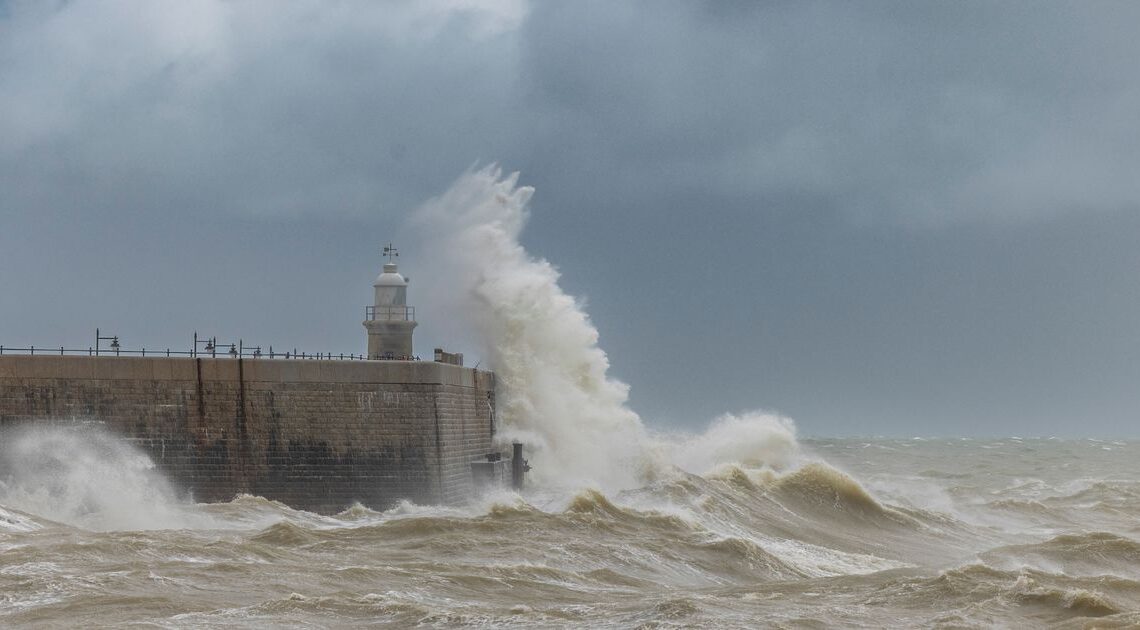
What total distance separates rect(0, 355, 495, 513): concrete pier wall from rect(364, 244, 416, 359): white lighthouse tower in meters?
6.06

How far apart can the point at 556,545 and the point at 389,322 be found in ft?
38.8

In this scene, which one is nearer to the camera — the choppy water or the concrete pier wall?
the choppy water

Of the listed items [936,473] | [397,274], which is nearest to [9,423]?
[397,274]

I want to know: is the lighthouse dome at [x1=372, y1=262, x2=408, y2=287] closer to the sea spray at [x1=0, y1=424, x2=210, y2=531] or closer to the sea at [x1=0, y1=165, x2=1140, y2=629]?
the sea at [x1=0, y1=165, x2=1140, y2=629]

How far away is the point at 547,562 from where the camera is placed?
572 inches

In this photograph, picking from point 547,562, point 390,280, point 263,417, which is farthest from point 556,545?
point 390,280

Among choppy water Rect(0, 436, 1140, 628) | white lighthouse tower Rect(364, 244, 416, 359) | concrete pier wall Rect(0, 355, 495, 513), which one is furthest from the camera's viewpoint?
white lighthouse tower Rect(364, 244, 416, 359)

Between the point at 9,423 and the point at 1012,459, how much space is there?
49.6 meters

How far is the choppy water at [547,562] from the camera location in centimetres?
1135

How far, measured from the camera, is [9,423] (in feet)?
61.3

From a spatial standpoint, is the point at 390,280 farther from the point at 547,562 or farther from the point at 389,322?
the point at 547,562

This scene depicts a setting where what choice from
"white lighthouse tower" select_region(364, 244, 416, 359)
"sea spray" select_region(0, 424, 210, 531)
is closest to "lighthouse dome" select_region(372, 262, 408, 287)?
"white lighthouse tower" select_region(364, 244, 416, 359)

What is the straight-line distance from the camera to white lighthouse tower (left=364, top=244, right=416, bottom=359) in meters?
26.8

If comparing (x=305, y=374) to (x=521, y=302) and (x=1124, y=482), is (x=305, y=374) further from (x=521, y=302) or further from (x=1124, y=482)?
(x=1124, y=482)
